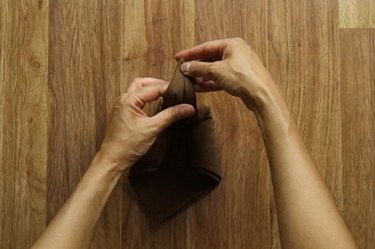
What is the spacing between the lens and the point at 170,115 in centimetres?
78

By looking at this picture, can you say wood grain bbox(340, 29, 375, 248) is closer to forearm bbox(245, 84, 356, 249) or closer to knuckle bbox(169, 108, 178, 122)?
forearm bbox(245, 84, 356, 249)

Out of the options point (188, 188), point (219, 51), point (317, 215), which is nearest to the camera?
point (317, 215)

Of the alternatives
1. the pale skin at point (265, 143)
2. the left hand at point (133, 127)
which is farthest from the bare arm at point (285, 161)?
the left hand at point (133, 127)

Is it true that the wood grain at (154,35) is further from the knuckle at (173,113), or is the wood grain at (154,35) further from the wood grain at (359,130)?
the wood grain at (359,130)

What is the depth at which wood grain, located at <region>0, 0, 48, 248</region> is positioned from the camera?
910 mm

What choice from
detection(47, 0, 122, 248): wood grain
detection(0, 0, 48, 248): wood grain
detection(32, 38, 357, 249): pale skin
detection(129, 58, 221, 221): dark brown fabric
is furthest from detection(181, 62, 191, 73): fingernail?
detection(0, 0, 48, 248): wood grain

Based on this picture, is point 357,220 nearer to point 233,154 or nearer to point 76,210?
point 233,154

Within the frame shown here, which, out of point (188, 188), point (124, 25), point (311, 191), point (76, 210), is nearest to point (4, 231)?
point (76, 210)

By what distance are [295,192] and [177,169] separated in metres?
0.32

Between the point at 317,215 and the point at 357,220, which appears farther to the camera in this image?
the point at 357,220

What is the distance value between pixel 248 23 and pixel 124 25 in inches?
11.8

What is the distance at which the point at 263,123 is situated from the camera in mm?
708

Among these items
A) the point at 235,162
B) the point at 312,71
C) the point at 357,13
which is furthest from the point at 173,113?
the point at 357,13

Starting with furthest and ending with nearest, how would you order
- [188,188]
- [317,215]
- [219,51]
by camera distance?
[188,188] → [219,51] → [317,215]
